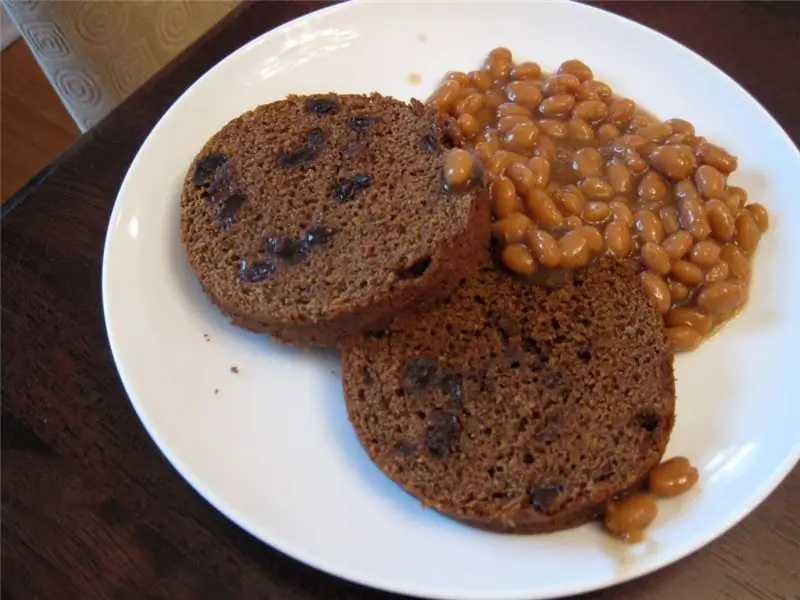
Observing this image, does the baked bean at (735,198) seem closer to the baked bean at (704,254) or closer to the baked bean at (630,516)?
the baked bean at (704,254)

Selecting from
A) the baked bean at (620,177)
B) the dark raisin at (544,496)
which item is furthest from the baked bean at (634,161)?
the dark raisin at (544,496)

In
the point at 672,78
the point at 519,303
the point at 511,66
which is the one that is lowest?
the point at 519,303

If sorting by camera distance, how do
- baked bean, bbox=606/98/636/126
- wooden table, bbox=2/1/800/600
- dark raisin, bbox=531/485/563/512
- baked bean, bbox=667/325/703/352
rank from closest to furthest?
dark raisin, bbox=531/485/563/512, wooden table, bbox=2/1/800/600, baked bean, bbox=667/325/703/352, baked bean, bbox=606/98/636/126

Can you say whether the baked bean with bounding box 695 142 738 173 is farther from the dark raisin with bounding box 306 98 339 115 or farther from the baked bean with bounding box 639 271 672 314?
the dark raisin with bounding box 306 98 339 115

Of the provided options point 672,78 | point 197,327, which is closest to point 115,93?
point 197,327

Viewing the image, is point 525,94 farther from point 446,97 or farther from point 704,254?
point 704,254

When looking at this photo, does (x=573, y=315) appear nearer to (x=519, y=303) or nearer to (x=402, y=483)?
(x=519, y=303)

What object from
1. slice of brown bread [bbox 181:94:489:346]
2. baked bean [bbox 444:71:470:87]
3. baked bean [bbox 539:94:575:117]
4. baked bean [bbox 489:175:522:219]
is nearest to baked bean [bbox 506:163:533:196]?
baked bean [bbox 489:175:522:219]
